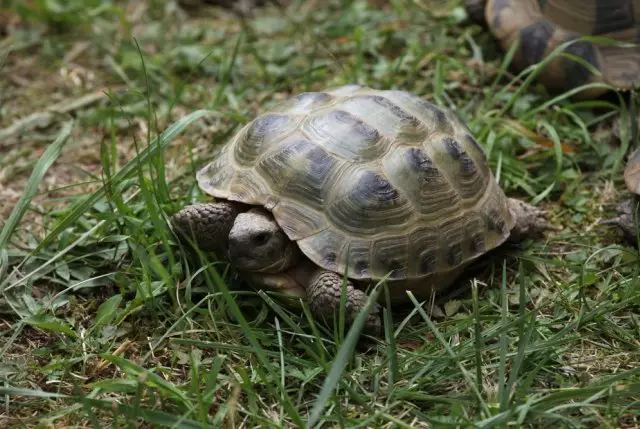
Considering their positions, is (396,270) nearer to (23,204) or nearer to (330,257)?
(330,257)

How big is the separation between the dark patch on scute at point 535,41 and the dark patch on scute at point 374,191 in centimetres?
188

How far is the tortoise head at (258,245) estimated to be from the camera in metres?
2.52

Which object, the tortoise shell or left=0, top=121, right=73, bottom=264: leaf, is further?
left=0, top=121, right=73, bottom=264: leaf

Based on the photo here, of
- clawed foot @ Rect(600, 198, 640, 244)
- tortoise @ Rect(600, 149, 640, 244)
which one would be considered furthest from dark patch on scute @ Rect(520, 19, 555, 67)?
clawed foot @ Rect(600, 198, 640, 244)

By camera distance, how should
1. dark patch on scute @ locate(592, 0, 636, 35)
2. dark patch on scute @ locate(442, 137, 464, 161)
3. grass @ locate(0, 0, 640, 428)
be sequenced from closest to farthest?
grass @ locate(0, 0, 640, 428) → dark patch on scute @ locate(442, 137, 464, 161) → dark patch on scute @ locate(592, 0, 636, 35)

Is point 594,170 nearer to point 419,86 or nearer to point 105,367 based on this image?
point 419,86

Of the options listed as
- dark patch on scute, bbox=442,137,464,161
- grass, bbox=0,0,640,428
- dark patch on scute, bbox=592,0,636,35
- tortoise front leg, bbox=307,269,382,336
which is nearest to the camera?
grass, bbox=0,0,640,428

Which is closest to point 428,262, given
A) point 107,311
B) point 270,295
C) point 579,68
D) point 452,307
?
point 452,307

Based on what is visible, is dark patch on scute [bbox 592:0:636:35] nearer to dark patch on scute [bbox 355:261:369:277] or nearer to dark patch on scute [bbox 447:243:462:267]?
dark patch on scute [bbox 447:243:462:267]

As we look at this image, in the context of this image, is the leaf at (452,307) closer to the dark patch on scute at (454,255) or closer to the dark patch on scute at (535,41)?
the dark patch on scute at (454,255)

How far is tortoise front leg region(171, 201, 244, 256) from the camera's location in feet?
8.80

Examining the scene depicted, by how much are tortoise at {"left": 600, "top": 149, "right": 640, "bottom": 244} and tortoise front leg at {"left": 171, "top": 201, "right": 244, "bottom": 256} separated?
65.7 inches

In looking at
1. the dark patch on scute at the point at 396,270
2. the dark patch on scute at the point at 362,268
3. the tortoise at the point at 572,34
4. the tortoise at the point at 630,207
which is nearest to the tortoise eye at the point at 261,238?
the dark patch on scute at the point at 362,268

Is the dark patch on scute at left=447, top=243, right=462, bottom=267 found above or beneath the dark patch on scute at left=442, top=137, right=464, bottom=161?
beneath
